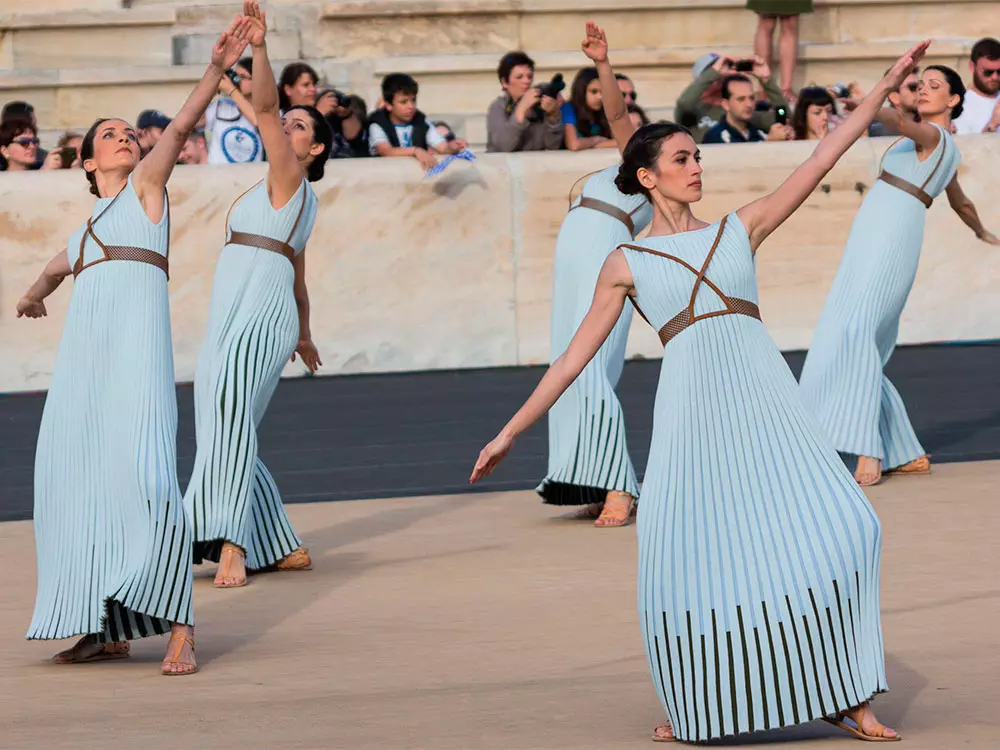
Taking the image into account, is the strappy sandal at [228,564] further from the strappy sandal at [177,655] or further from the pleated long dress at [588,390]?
the pleated long dress at [588,390]

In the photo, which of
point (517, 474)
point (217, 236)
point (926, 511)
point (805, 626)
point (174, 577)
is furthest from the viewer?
point (217, 236)

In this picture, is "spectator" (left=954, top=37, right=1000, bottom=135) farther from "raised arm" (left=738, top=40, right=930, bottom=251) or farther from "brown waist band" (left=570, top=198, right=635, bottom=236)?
"raised arm" (left=738, top=40, right=930, bottom=251)

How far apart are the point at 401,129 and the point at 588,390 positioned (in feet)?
17.4

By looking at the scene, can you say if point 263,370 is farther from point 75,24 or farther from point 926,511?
point 75,24

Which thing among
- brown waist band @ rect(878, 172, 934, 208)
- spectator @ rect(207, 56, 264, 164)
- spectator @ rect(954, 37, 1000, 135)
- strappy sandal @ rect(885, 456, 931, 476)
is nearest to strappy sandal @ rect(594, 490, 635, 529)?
strappy sandal @ rect(885, 456, 931, 476)

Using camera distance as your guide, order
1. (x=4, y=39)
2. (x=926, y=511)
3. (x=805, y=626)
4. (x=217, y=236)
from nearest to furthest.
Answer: (x=805, y=626), (x=926, y=511), (x=217, y=236), (x=4, y=39)

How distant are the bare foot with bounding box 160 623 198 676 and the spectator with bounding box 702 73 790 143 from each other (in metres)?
8.43

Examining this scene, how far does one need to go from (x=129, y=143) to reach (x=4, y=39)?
1157cm

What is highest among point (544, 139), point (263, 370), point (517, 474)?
point (544, 139)

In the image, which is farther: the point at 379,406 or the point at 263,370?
the point at 379,406

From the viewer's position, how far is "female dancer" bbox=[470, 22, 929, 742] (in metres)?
5.37

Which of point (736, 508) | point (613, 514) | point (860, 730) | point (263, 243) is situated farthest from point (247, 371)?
point (860, 730)

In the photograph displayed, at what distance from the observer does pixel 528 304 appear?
46.6 ft

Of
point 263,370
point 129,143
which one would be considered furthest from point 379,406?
point 129,143
